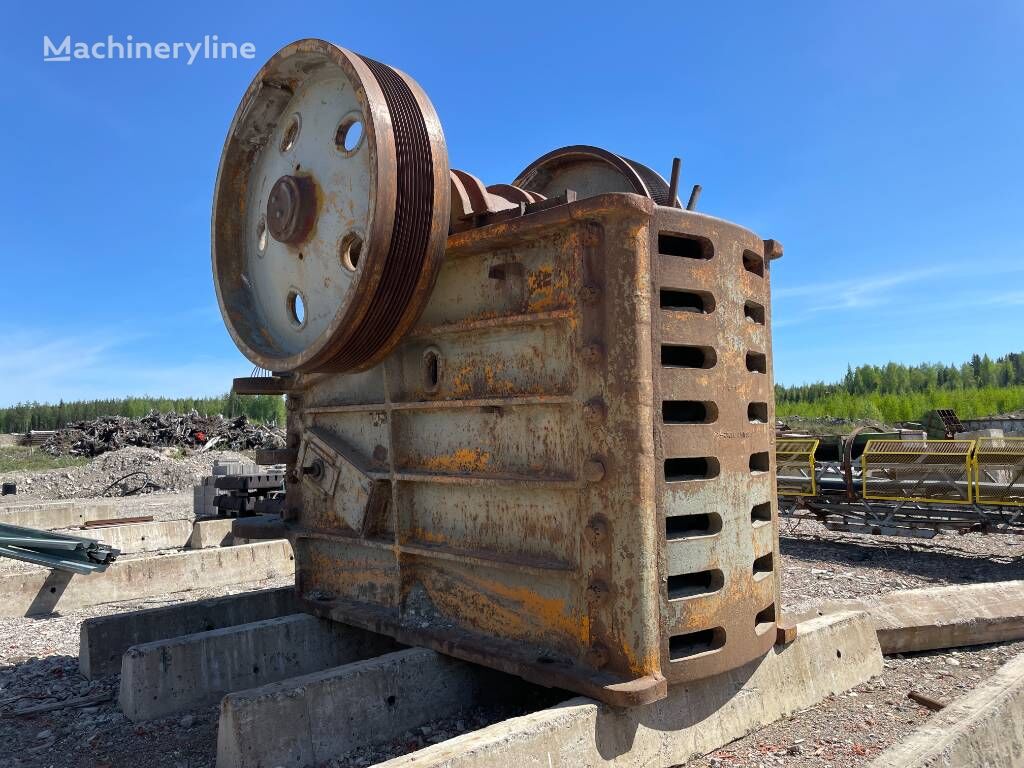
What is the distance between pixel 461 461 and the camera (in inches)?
164

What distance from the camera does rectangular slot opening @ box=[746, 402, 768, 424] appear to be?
421cm

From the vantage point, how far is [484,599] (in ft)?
13.5

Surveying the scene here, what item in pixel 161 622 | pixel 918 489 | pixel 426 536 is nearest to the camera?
pixel 426 536

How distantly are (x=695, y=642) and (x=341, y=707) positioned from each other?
180cm

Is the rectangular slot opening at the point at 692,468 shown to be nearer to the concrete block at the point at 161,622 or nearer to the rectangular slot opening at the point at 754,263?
the rectangular slot opening at the point at 754,263

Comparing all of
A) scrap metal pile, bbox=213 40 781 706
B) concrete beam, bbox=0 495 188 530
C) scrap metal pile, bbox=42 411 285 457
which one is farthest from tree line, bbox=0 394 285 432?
scrap metal pile, bbox=213 40 781 706

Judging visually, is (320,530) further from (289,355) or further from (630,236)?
(630,236)

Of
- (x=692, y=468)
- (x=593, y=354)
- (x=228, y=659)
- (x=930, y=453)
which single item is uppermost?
(x=593, y=354)

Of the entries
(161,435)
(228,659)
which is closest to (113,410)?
(161,435)

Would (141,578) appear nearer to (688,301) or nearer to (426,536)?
(426,536)

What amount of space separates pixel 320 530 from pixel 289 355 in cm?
126

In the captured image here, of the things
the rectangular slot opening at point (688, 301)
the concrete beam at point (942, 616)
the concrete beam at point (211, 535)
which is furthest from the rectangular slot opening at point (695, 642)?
the concrete beam at point (211, 535)

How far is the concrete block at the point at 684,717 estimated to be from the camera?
3045 millimetres

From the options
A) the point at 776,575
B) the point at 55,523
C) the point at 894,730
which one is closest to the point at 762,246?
the point at 776,575
